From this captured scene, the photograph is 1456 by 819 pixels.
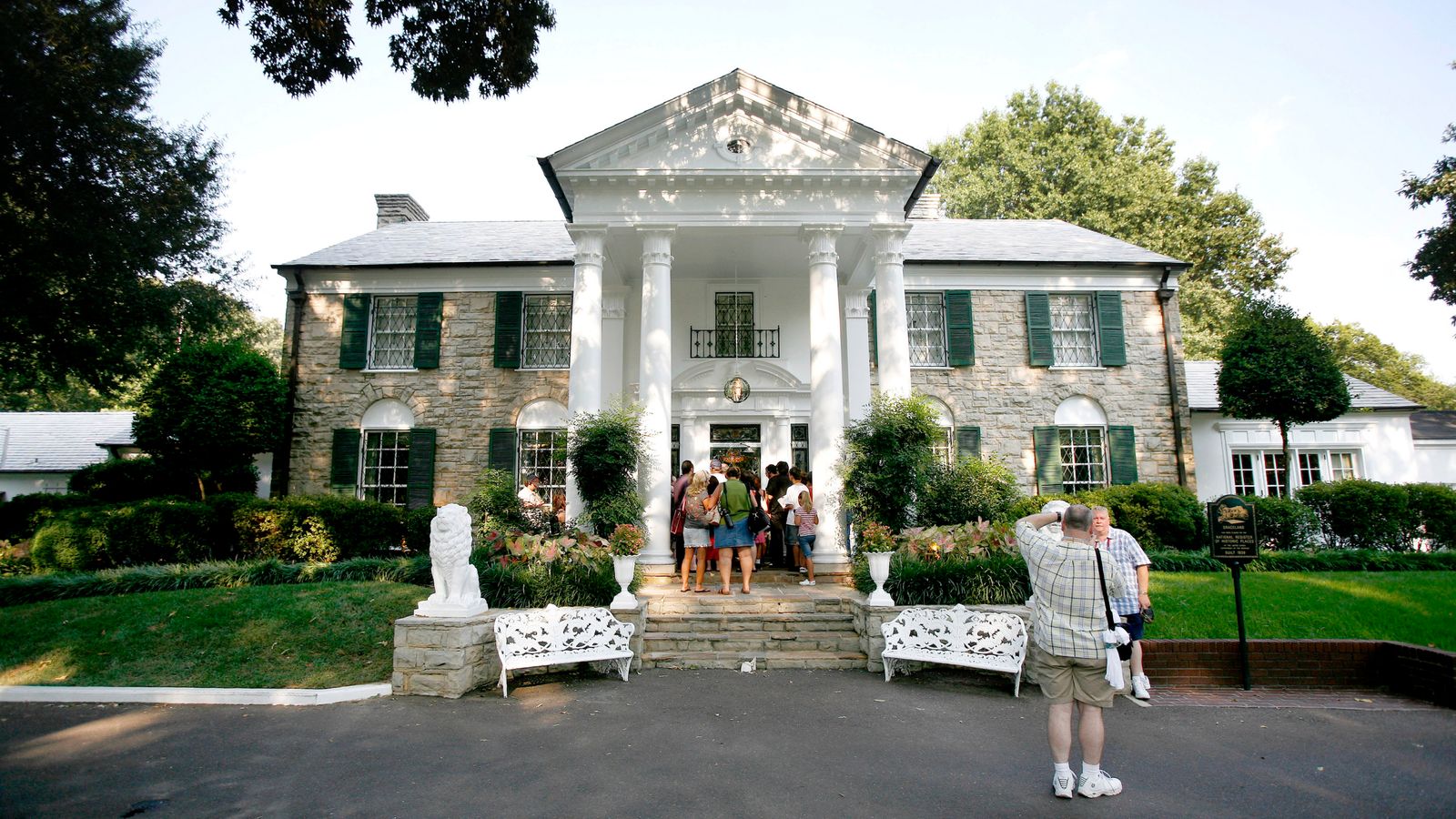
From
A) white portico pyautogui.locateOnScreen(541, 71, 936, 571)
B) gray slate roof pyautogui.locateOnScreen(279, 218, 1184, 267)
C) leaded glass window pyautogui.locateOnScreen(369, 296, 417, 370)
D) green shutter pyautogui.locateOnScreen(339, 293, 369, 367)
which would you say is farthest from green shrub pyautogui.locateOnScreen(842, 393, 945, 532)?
green shutter pyautogui.locateOnScreen(339, 293, 369, 367)

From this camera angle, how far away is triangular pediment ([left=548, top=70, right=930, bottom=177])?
11523 mm

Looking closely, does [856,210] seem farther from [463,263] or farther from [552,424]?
[463,263]

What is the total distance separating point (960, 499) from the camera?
1052cm

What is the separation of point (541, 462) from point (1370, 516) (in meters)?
15.9

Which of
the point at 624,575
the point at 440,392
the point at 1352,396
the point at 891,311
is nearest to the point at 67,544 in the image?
the point at 440,392

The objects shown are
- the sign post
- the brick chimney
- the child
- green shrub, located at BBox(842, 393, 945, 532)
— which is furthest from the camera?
the brick chimney

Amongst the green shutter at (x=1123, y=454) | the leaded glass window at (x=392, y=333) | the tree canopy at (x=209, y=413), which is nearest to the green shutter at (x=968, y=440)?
the green shutter at (x=1123, y=454)

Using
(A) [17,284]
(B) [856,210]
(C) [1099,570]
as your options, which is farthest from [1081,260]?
(A) [17,284]

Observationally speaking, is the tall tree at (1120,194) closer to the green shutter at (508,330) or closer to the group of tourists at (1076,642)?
the green shutter at (508,330)

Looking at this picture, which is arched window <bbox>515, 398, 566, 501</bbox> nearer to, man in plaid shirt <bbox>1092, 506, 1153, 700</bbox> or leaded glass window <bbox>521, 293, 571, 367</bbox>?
leaded glass window <bbox>521, 293, 571, 367</bbox>

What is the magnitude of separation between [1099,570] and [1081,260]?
1304 cm

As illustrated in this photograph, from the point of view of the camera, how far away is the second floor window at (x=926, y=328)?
15.3 meters

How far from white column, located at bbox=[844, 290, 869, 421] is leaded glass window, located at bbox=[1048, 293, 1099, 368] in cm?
459

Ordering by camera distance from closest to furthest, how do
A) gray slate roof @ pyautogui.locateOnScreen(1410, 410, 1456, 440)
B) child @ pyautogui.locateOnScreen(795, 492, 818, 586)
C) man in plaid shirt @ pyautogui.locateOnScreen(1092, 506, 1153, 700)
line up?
man in plaid shirt @ pyautogui.locateOnScreen(1092, 506, 1153, 700) → child @ pyautogui.locateOnScreen(795, 492, 818, 586) → gray slate roof @ pyautogui.locateOnScreen(1410, 410, 1456, 440)
